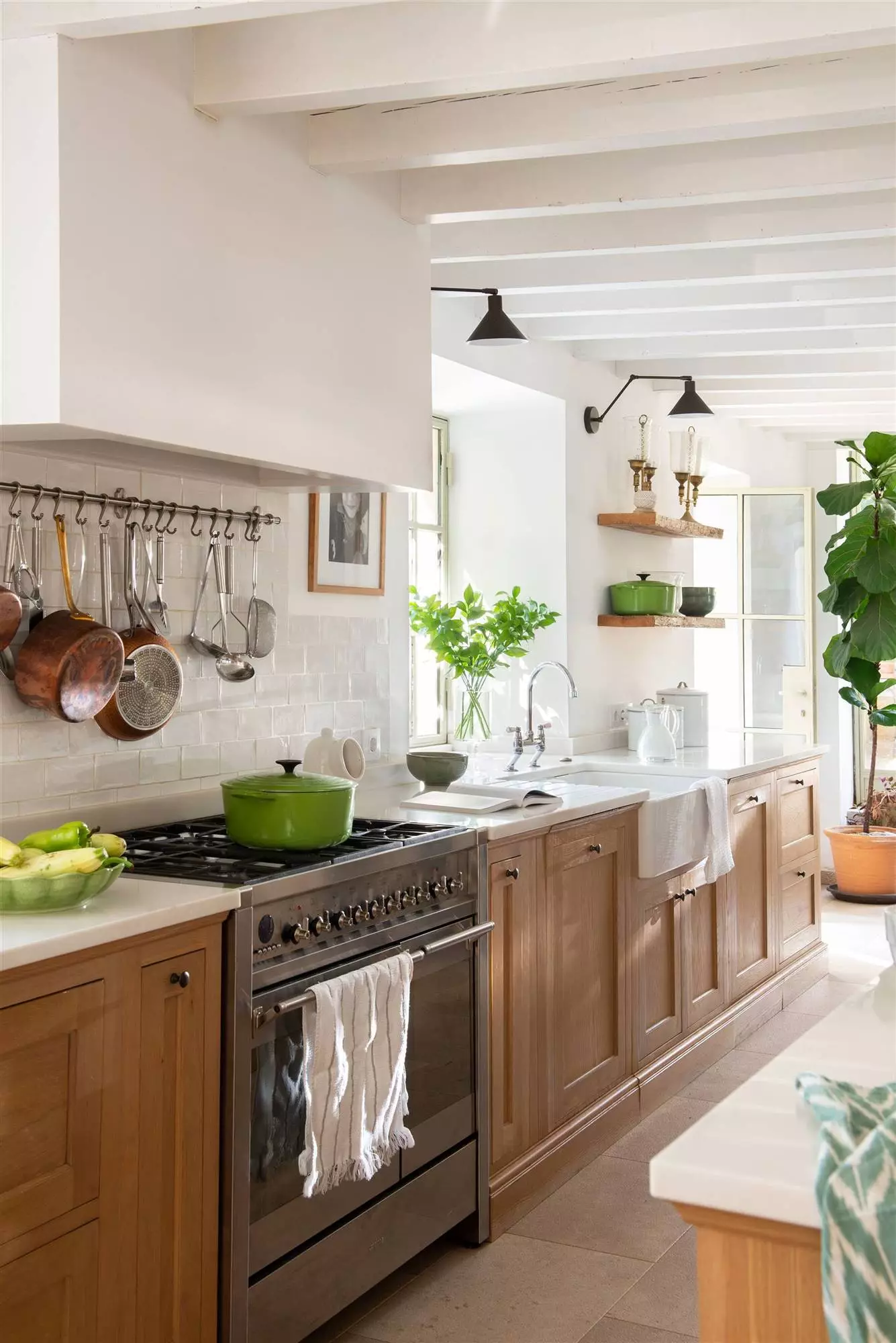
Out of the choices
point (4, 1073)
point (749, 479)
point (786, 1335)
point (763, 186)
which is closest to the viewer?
point (786, 1335)

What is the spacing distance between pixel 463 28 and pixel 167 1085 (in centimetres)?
196

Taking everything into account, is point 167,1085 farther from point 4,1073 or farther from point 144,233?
point 144,233

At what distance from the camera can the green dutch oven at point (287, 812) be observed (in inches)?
102

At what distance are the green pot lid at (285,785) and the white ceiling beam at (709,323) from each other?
2519 millimetres

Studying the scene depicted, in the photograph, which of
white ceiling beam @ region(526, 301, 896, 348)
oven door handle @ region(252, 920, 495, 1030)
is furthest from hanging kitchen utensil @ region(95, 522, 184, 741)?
white ceiling beam @ region(526, 301, 896, 348)

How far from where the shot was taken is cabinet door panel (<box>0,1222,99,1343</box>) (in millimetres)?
1838

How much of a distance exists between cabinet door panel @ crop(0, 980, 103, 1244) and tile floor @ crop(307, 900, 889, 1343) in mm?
981

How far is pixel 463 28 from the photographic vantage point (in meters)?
2.32

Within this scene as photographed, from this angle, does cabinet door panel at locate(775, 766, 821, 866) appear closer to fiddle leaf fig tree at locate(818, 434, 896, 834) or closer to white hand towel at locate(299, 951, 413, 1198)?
fiddle leaf fig tree at locate(818, 434, 896, 834)

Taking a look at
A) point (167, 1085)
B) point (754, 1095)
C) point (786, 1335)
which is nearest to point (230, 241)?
point (167, 1085)

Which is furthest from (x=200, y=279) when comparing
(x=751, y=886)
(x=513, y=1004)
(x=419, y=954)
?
(x=751, y=886)

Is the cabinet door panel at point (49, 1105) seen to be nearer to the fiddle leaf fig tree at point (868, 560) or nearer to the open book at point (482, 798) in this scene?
the open book at point (482, 798)

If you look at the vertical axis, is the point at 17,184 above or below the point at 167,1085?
above

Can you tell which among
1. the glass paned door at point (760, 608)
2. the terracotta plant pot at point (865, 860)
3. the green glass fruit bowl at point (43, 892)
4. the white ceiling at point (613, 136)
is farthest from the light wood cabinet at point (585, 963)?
the glass paned door at point (760, 608)
